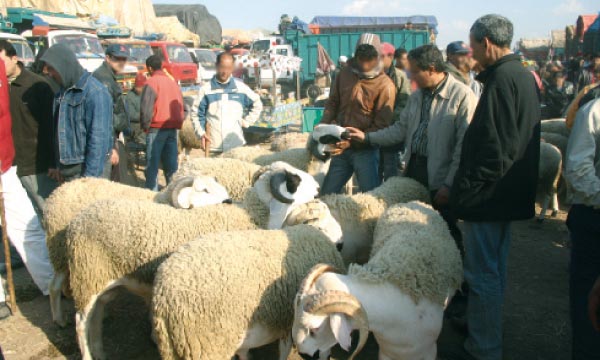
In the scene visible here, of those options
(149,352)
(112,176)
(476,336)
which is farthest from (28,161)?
(476,336)

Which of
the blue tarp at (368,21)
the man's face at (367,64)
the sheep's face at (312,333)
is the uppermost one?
the blue tarp at (368,21)

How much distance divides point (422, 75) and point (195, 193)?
1.92 metres

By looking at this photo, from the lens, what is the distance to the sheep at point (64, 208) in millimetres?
3678

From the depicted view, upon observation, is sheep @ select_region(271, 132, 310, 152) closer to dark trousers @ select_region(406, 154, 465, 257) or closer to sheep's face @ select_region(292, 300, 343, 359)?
dark trousers @ select_region(406, 154, 465, 257)

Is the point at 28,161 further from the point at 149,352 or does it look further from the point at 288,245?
the point at 288,245

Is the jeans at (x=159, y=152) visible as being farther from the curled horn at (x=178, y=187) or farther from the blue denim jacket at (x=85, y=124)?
the curled horn at (x=178, y=187)

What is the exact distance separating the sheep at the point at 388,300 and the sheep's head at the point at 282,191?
0.84 metres

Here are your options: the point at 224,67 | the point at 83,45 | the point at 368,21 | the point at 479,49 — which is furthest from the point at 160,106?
the point at 368,21

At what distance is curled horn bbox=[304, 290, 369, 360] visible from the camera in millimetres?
2199

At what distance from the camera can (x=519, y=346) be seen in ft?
11.3

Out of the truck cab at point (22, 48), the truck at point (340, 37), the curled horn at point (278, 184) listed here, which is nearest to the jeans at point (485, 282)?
the curled horn at point (278, 184)

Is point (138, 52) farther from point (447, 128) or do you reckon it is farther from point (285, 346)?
point (285, 346)

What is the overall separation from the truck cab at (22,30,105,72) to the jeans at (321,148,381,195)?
551 inches

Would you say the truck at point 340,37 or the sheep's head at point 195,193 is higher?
the truck at point 340,37
